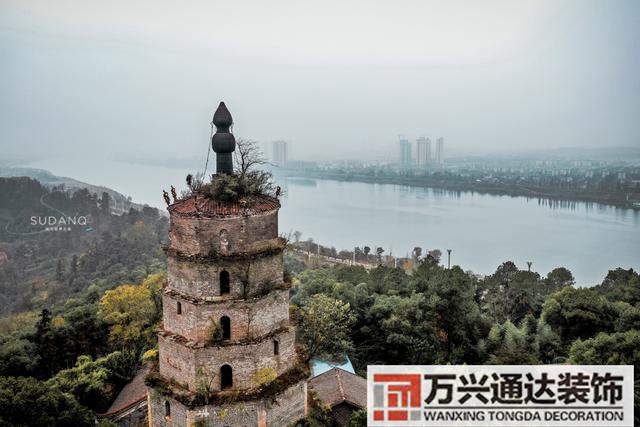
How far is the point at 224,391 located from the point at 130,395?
708 centimetres

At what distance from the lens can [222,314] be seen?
6953 millimetres

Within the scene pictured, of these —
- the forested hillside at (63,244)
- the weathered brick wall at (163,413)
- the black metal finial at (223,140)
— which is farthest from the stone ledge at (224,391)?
the forested hillside at (63,244)

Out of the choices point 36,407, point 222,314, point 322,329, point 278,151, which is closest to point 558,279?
point 322,329

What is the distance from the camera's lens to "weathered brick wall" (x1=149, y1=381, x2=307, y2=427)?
7.00m

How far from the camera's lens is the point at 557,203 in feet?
178

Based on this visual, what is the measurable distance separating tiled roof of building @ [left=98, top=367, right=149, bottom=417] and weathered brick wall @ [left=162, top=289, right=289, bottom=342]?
5760 mm

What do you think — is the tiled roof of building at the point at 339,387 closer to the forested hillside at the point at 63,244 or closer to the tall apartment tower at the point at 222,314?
the tall apartment tower at the point at 222,314

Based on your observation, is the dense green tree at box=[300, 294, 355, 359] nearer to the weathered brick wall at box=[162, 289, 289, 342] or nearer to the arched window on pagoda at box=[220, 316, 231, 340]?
the weathered brick wall at box=[162, 289, 289, 342]

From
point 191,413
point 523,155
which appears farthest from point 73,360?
point 523,155

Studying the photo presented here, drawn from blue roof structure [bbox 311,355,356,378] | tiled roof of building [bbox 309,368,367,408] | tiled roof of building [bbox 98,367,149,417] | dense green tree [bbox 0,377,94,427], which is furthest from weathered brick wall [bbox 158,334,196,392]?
blue roof structure [bbox 311,355,356,378]

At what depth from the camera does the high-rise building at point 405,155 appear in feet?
262

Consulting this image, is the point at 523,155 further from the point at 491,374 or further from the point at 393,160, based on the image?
the point at 491,374

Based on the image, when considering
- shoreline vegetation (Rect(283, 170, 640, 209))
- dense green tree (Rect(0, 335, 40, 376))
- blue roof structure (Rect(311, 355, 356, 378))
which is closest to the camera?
blue roof structure (Rect(311, 355, 356, 378))

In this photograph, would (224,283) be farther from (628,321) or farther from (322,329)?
(628,321)
